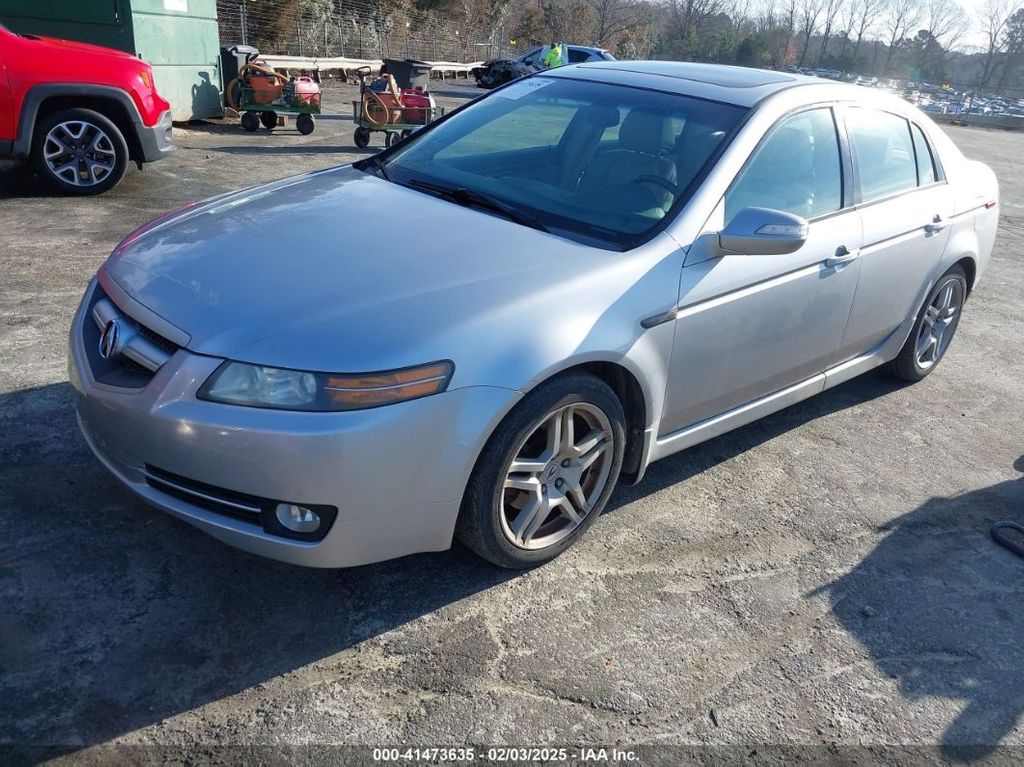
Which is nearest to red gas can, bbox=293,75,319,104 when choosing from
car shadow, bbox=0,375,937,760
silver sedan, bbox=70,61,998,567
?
silver sedan, bbox=70,61,998,567

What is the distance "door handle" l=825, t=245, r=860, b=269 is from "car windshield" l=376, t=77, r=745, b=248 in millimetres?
760

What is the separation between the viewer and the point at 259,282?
272cm

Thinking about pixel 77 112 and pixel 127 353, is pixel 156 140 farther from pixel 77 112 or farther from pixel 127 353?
pixel 127 353

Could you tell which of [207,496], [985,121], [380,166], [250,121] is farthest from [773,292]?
[985,121]

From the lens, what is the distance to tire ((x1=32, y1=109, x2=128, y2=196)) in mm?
7132

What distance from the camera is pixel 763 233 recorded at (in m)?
3.08

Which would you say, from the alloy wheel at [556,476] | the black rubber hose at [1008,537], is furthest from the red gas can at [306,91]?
the black rubber hose at [1008,537]

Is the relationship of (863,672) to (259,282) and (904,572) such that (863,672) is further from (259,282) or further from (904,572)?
(259,282)

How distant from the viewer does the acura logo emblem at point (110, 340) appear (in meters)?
2.69

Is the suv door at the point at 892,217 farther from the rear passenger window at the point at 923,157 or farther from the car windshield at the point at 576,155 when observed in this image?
the car windshield at the point at 576,155

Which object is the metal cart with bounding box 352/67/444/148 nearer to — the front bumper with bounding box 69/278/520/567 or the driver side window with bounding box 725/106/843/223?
the driver side window with bounding box 725/106/843/223

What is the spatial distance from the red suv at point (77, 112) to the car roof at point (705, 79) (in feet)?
15.9

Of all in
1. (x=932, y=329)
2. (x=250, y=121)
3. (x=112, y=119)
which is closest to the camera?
(x=932, y=329)

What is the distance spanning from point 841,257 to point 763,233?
2.81 ft
